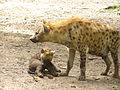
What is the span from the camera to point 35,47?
11.0m

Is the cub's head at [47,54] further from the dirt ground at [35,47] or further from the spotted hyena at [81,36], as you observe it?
the dirt ground at [35,47]

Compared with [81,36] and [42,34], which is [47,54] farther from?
[81,36]

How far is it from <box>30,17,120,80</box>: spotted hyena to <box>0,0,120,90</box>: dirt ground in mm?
524

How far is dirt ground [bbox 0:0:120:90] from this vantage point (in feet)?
25.6

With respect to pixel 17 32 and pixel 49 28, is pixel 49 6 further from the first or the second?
pixel 49 28

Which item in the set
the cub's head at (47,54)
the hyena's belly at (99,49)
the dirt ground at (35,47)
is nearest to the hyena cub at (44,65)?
the cub's head at (47,54)

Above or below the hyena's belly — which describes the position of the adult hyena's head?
above

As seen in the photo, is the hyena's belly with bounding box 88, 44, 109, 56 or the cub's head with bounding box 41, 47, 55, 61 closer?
the cub's head with bounding box 41, 47, 55, 61

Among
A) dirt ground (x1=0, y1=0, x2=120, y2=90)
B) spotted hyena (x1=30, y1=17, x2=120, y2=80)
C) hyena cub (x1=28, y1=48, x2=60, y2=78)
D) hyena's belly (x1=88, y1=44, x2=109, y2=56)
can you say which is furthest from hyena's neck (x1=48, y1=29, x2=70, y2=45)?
dirt ground (x1=0, y1=0, x2=120, y2=90)

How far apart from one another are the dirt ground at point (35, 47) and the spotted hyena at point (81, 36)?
0.52 m

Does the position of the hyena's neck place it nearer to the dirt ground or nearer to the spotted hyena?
the spotted hyena

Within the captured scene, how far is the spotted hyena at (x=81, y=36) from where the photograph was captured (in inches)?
330

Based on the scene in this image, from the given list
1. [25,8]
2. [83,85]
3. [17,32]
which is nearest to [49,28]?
[83,85]

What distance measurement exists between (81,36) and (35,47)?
2.83 meters
